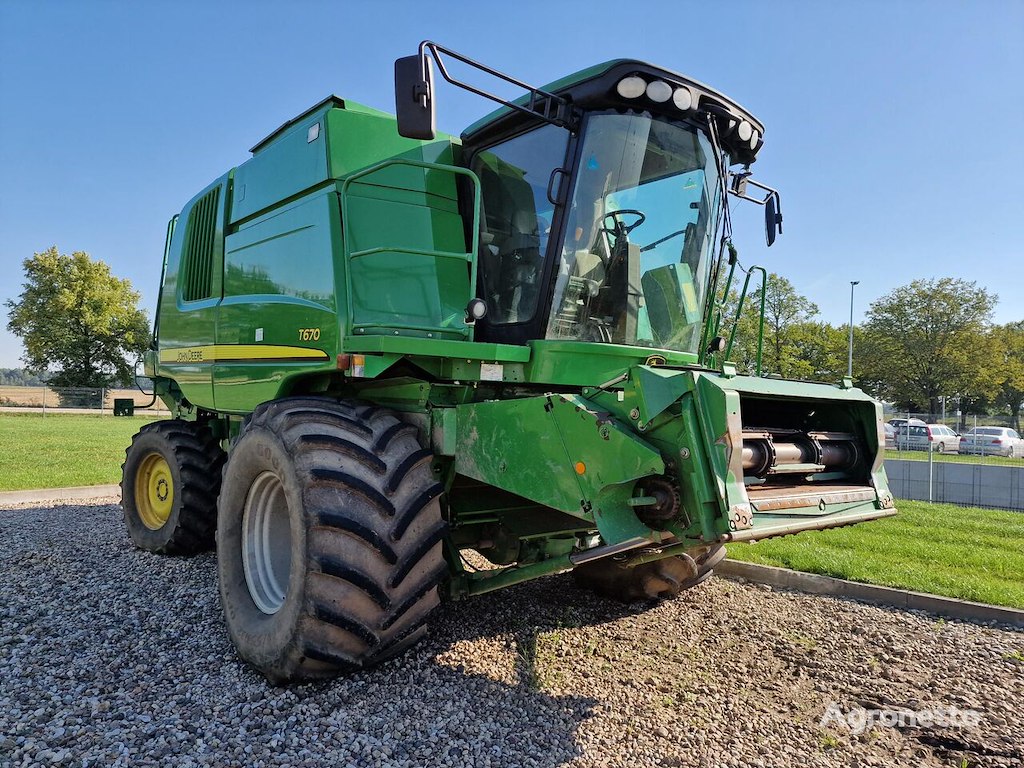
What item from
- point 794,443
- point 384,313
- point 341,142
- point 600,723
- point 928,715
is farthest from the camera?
point 341,142

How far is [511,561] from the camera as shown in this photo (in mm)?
4363

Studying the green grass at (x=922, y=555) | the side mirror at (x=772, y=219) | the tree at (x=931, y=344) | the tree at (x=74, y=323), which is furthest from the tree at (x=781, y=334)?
the tree at (x=74, y=323)

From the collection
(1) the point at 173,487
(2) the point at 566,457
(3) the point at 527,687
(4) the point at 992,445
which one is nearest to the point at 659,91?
(2) the point at 566,457

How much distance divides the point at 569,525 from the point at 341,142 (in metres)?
2.73

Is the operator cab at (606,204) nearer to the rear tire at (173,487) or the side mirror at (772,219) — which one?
the side mirror at (772,219)

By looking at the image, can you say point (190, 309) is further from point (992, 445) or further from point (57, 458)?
point (992, 445)

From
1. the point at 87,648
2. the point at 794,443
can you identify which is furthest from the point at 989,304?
the point at 87,648

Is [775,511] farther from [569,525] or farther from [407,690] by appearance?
[407,690]

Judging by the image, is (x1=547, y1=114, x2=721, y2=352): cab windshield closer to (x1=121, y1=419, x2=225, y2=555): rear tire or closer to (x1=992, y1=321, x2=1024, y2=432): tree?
(x1=121, y1=419, x2=225, y2=555): rear tire

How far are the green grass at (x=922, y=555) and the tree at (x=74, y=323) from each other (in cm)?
4898

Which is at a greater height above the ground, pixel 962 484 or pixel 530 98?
pixel 530 98

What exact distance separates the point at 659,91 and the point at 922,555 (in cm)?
524

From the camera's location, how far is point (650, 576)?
4.60 metres

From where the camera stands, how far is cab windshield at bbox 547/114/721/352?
3.73m
